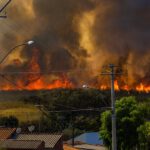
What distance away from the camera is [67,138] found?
96.4 m

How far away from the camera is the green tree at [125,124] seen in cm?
5272

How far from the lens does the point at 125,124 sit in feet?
173

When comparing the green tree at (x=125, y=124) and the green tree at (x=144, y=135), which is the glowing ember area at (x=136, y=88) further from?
→ the green tree at (x=144, y=135)

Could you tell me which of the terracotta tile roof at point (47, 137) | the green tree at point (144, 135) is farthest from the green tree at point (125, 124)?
the terracotta tile roof at point (47, 137)

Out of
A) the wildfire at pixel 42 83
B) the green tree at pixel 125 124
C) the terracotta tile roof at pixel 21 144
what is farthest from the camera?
the wildfire at pixel 42 83

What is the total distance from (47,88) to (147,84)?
24987 mm

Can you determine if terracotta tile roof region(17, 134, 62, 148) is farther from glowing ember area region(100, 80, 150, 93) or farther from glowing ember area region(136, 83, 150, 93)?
glowing ember area region(136, 83, 150, 93)

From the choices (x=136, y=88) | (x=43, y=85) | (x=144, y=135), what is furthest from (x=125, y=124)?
(x=43, y=85)

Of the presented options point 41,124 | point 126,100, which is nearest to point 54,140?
point 126,100

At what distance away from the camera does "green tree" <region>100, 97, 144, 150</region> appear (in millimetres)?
52719

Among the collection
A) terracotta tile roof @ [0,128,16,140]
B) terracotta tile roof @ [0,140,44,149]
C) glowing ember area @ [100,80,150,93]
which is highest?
glowing ember area @ [100,80,150,93]

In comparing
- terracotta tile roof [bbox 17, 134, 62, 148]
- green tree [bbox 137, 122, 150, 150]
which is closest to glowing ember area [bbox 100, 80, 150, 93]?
terracotta tile roof [bbox 17, 134, 62, 148]

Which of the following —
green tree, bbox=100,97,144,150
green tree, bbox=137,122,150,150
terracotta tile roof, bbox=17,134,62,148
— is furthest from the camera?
terracotta tile roof, bbox=17,134,62,148

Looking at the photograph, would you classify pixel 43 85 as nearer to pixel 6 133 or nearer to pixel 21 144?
pixel 6 133
